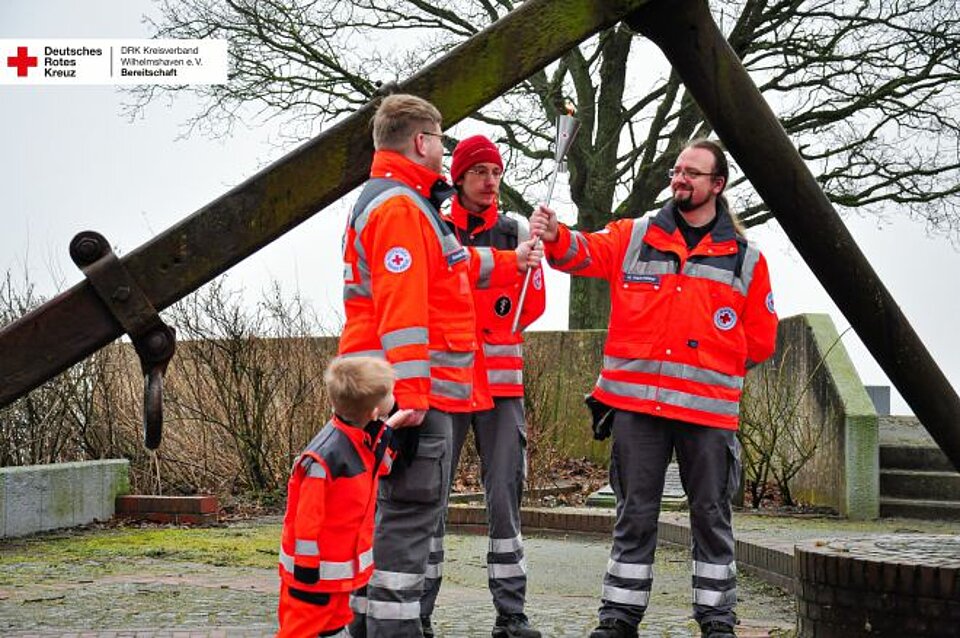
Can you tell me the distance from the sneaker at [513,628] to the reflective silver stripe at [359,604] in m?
0.61

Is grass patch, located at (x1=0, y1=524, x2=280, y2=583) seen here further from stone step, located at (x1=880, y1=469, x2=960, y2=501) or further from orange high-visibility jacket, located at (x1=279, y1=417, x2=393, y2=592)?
stone step, located at (x1=880, y1=469, x2=960, y2=501)

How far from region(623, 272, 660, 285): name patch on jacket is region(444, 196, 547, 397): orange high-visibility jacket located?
47cm

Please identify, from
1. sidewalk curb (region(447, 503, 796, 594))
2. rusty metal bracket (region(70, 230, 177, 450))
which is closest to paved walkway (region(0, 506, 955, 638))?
sidewalk curb (region(447, 503, 796, 594))

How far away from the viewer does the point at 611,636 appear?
18.9ft

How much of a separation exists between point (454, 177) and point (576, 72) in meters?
16.1

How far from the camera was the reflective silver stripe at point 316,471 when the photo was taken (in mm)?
4828

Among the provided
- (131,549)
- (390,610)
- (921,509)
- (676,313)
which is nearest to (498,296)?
(676,313)

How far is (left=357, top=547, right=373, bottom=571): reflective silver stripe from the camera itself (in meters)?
4.92

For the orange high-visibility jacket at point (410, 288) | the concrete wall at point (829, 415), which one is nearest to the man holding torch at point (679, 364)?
the orange high-visibility jacket at point (410, 288)

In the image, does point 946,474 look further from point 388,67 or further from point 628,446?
point 388,67

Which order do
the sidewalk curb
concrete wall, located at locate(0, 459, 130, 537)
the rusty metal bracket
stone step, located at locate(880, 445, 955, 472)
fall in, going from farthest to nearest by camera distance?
stone step, located at locate(880, 445, 955, 472)
concrete wall, located at locate(0, 459, 130, 537)
the sidewalk curb
the rusty metal bracket

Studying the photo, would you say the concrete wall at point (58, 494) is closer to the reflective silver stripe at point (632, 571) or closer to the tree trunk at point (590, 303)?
the reflective silver stripe at point (632, 571)

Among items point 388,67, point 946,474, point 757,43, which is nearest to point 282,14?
point 388,67

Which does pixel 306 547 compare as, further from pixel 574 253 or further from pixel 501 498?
pixel 574 253
